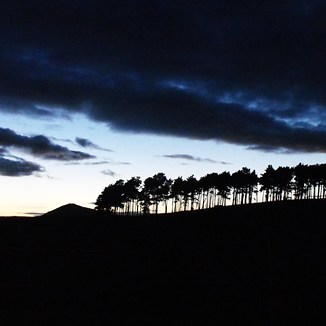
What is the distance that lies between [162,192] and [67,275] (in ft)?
430

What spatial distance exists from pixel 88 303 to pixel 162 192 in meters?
134

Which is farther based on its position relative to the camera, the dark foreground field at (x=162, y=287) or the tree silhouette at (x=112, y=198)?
the tree silhouette at (x=112, y=198)

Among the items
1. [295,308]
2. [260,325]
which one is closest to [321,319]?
[295,308]

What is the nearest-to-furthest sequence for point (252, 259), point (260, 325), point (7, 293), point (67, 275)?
point (260, 325) < point (7, 293) < point (67, 275) < point (252, 259)

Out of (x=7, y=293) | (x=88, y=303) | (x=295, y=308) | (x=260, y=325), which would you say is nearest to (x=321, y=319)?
(x=295, y=308)

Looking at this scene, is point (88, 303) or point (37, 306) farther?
point (88, 303)

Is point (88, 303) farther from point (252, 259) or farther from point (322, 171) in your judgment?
point (322, 171)

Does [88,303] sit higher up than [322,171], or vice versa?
[322,171]

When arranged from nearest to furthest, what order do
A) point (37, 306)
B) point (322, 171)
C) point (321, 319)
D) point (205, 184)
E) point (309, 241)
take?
1. point (321, 319)
2. point (37, 306)
3. point (309, 241)
4. point (322, 171)
5. point (205, 184)

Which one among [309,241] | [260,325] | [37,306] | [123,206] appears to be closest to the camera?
[260,325]

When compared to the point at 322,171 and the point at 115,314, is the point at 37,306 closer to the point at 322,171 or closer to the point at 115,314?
the point at 115,314

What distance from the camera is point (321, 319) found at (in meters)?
11.2

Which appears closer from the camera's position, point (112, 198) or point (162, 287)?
point (162, 287)

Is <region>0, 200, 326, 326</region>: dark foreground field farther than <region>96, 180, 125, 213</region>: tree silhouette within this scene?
No
